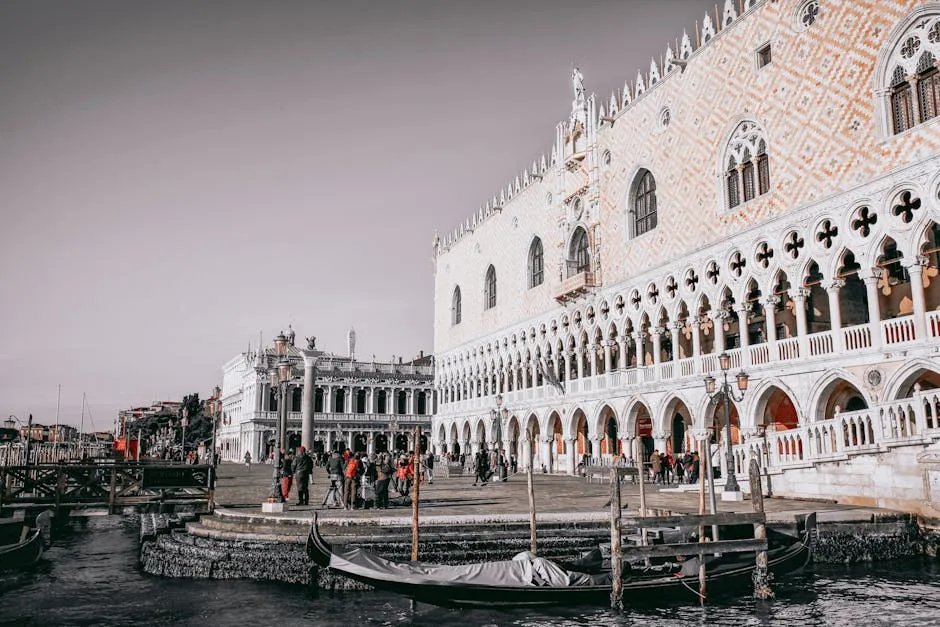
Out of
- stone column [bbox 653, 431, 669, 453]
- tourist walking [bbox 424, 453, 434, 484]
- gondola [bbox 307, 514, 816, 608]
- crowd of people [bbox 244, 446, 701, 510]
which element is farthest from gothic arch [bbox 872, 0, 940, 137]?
tourist walking [bbox 424, 453, 434, 484]

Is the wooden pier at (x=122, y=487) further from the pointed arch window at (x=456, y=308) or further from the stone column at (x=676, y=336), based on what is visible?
the pointed arch window at (x=456, y=308)

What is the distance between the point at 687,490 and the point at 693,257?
6639 millimetres

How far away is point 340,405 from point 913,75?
42.4m

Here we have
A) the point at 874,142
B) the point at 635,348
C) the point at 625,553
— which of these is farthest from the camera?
the point at 635,348

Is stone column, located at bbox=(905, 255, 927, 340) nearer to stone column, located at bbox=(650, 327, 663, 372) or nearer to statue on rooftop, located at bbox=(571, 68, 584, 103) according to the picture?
stone column, located at bbox=(650, 327, 663, 372)

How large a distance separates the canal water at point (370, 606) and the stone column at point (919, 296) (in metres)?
4.96

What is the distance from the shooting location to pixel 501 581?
332 inches

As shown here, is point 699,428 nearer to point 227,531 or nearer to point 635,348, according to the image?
point 635,348

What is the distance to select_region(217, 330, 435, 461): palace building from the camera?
4875 centimetres

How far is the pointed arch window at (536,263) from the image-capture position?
101 ft

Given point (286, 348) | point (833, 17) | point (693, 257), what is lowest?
point (286, 348)

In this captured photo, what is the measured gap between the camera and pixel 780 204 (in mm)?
17688

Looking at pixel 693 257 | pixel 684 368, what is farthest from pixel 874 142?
pixel 684 368

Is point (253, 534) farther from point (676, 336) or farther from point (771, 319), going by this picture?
point (676, 336)
